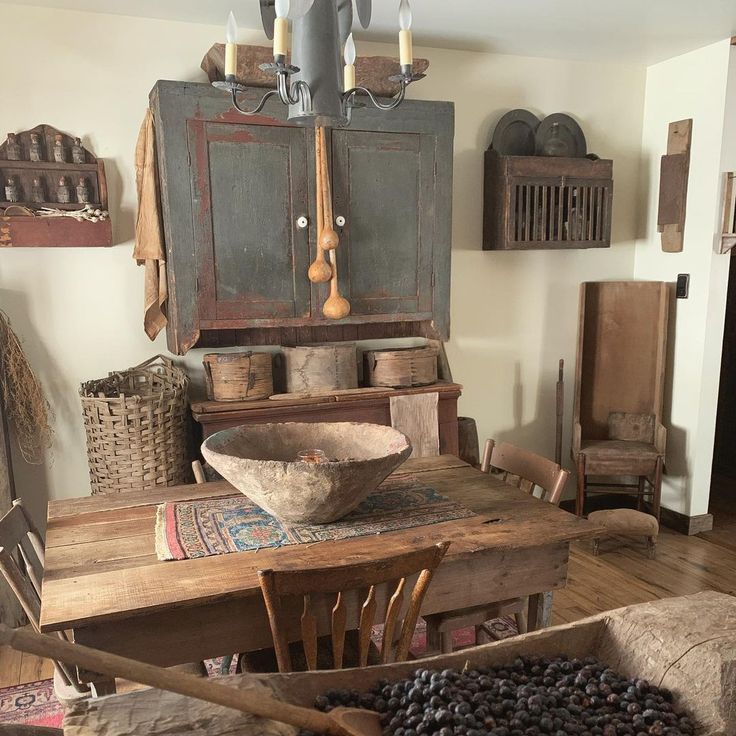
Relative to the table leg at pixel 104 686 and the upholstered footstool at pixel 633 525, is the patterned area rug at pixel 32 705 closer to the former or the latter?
the table leg at pixel 104 686

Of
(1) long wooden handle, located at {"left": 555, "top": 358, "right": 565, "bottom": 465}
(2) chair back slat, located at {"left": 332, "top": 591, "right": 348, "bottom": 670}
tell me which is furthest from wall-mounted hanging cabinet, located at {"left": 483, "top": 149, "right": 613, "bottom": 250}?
(2) chair back slat, located at {"left": 332, "top": 591, "right": 348, "bottom": 670}

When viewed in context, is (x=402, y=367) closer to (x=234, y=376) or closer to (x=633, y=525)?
(x=234, y=376)

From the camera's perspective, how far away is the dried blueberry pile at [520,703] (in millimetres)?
1079

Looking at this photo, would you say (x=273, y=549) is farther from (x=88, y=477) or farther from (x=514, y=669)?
(x=88, y=477)

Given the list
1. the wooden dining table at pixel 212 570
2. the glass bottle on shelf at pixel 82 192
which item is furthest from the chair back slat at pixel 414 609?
the glass bottle on shelf at pixel 82 192

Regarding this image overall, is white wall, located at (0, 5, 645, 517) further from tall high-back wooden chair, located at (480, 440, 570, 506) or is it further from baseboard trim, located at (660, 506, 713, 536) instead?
tall high-back wooden chair, located at (480, 440, 570, 506)

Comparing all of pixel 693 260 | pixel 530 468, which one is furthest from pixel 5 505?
pixel 693 260

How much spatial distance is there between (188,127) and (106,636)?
193 centimetres

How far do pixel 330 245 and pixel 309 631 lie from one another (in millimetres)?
1683

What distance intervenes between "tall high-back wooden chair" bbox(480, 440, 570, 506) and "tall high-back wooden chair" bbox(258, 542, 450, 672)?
72 centimetres

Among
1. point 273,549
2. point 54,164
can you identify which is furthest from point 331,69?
point 54,164

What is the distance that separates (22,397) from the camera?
284cm

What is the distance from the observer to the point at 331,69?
166 cm

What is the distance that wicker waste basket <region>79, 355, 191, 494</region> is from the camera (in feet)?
8.94
